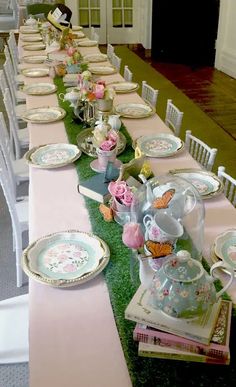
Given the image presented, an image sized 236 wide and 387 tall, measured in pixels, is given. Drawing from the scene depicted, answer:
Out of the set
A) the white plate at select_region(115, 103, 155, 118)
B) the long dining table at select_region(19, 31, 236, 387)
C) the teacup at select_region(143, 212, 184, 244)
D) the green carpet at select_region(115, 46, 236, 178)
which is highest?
the teacup at select_region(143, 212, 184, 244)

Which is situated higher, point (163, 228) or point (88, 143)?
point (163, 228)

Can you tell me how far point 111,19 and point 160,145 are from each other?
6.35m

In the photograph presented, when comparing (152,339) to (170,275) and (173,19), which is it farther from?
(173,19)

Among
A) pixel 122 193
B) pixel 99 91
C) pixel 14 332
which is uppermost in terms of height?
pixel 99 91

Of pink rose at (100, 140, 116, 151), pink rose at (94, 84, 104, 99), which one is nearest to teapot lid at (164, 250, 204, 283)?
pink rose at (100, 140, 116, 151)

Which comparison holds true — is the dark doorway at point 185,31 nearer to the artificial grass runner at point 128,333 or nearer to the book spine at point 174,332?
the artificial grass runner at point 128,333

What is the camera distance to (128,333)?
1078 millimetres

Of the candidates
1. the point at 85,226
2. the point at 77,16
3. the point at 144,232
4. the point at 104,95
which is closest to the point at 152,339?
the point at 144,232

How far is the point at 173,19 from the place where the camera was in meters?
6.74

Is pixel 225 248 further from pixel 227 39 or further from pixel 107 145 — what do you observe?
pixel 227 39

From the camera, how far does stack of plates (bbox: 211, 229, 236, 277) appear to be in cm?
131

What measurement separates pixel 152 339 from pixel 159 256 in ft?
0.72

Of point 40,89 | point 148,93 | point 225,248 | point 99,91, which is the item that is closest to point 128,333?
point 225,248

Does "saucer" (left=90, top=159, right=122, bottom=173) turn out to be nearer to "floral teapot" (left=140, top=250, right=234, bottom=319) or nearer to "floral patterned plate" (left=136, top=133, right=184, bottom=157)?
"floral patterned plate" (left=136, top=133, right=184, bottom=157)
